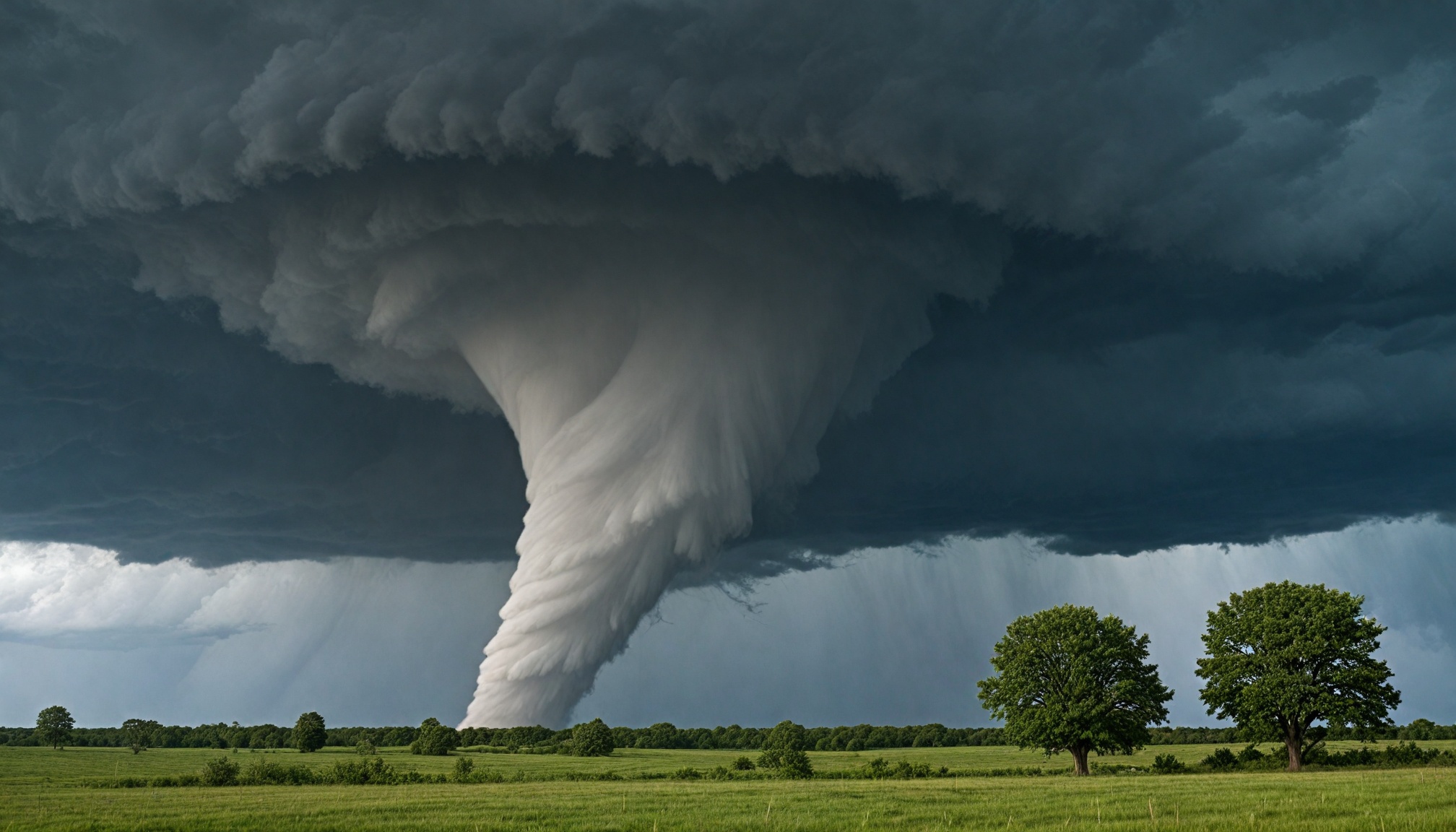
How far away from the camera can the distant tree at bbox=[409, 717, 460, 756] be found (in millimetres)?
122625

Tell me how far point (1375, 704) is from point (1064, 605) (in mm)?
23356

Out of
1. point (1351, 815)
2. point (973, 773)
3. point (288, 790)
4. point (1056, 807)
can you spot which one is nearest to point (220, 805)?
point (288, 790)

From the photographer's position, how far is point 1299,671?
249ft

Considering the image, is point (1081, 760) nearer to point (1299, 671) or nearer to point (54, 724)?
point (1299, 671)

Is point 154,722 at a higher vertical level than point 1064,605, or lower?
lower

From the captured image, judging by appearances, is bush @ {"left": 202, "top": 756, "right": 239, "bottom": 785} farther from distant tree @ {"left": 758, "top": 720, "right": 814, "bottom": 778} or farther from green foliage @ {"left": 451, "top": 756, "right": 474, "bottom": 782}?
distant tree @ {"left": 758, "top": 720, "right": 814, "bottom": 778}

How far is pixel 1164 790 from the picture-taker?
4803 cm

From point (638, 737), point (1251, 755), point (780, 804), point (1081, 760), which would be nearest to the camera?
point (780, 804)

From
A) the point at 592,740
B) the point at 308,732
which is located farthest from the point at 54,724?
the point at 592,740

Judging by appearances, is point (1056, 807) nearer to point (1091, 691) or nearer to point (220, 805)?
point (220, 805)

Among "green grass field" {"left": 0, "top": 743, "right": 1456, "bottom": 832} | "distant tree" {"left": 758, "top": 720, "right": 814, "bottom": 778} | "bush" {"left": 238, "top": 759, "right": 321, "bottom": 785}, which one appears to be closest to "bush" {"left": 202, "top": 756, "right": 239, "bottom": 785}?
"bush" {"left": 238, "top": 759, "right": 321, "bottom": 785}

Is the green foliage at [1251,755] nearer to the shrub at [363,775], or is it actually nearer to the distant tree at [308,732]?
the shrub at [363,775]

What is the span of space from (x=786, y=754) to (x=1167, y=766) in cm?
3167

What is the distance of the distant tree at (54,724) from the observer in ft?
458
